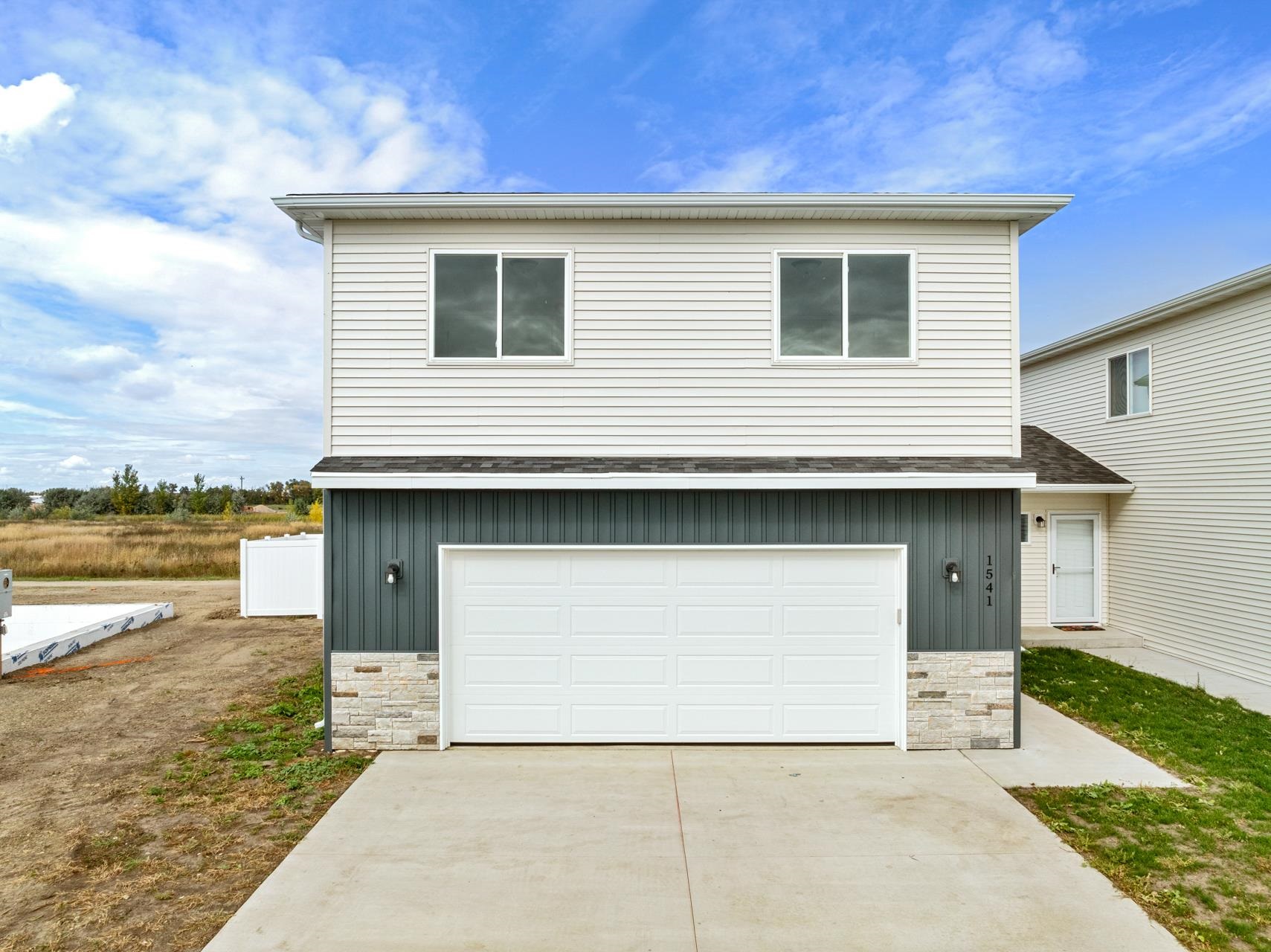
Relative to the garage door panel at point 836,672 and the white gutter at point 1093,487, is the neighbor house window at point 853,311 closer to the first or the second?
the garage door panel at point 836,672

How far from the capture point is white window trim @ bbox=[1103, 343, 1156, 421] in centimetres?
1045

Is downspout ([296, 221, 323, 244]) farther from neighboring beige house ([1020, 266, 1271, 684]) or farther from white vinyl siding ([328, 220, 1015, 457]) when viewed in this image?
neighboring beige house ([1020, 266, 1271, 684])

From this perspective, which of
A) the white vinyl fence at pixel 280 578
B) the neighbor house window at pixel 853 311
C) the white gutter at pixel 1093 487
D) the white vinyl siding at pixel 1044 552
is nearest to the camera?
the neighbor house window at pixel 853 311

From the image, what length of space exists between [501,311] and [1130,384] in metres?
11.1

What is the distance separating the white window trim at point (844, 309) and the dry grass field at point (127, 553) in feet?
59.4

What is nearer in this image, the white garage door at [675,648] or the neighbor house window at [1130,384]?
the white garage door at [675,648]

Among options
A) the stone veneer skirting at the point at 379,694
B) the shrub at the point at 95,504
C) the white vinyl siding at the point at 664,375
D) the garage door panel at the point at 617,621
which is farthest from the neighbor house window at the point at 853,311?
the shrub at the point at 95,504

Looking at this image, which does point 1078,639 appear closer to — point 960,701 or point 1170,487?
point 1170,487

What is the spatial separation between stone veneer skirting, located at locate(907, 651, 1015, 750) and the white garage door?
0.23m

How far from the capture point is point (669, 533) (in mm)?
6148

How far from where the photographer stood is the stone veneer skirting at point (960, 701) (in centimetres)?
610

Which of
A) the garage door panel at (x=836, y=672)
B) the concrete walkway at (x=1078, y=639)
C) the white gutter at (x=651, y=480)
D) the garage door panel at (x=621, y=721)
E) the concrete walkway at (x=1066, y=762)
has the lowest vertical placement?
the concrete walkway at (x=1078, y=639)

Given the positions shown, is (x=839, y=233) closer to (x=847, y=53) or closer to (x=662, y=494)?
(x=662, y=494)

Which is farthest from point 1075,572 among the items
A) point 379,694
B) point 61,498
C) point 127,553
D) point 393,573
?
point 61,498
